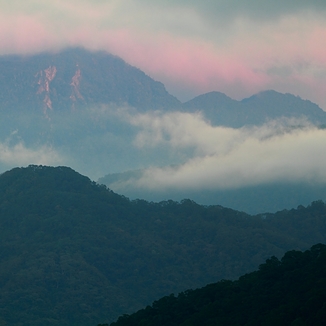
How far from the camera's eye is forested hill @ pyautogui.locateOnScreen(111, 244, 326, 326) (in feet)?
217

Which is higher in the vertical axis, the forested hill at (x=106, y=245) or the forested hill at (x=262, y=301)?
the forested hill at (x=106, y=245)

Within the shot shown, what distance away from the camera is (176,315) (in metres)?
80.8

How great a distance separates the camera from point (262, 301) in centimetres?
7575

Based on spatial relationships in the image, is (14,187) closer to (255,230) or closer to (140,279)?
(140,279)

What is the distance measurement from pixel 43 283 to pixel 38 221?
26.6 m

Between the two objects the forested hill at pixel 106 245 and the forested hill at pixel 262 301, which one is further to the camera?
the forested hill at pixel 106 245

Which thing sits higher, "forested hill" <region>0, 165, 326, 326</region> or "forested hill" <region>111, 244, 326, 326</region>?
"forested hill" <region>0, 165, 326, 326</region>

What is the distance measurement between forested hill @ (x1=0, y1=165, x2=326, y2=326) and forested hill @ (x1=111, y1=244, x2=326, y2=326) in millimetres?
51342

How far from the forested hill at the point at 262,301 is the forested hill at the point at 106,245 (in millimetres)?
51342

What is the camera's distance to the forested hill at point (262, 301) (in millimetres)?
66062

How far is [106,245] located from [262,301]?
88.6m

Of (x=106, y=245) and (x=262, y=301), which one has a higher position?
(x=106, y=245)

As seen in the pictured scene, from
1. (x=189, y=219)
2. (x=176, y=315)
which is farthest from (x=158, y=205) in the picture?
(x=176, y=315)

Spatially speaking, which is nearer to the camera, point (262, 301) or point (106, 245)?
point (262, 301)
